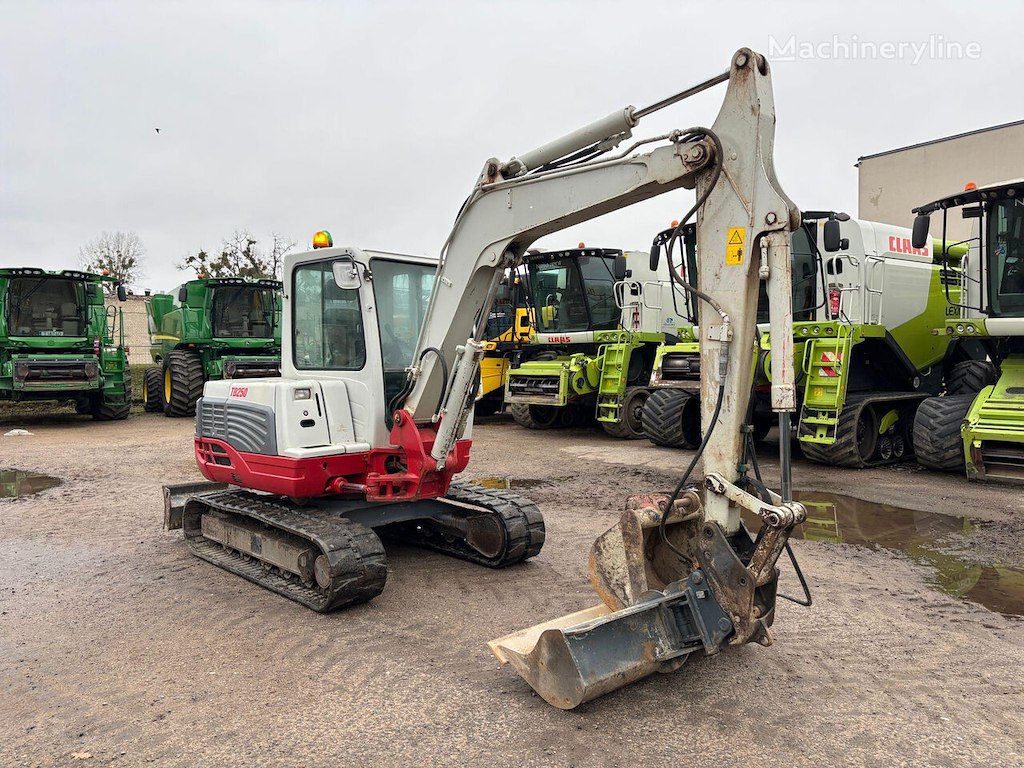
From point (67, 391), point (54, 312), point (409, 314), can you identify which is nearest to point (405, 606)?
point (409, 314)

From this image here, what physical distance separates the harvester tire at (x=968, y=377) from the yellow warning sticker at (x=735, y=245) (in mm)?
8570

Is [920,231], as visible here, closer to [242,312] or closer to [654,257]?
[654,257]

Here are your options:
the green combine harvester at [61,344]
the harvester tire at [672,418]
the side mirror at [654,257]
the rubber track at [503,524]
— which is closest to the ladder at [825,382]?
the harvester tire at [672,418]

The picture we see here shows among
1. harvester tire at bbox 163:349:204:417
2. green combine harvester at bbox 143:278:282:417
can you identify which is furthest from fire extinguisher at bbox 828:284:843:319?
harvester tire at bbox 163:349:204:417

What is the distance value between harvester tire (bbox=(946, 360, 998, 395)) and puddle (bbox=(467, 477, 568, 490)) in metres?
5.85

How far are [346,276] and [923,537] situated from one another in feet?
15.8

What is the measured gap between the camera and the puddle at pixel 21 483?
8227mm

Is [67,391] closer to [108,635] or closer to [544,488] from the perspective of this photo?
[544,488]

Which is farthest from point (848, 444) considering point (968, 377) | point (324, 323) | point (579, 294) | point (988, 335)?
point (324, 323)

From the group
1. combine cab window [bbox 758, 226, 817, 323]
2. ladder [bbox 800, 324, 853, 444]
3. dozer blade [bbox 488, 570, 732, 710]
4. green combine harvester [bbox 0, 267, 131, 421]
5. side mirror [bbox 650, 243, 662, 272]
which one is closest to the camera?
dozer blade [bbox 488, 570, 732, 710]

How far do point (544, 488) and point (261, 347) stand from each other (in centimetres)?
966

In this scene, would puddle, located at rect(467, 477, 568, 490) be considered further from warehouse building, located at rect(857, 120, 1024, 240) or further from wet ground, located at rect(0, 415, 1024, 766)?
warehouse building, located at rect(857, 120, 1024, 240)

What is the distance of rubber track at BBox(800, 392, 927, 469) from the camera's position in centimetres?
907

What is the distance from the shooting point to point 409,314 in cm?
525
